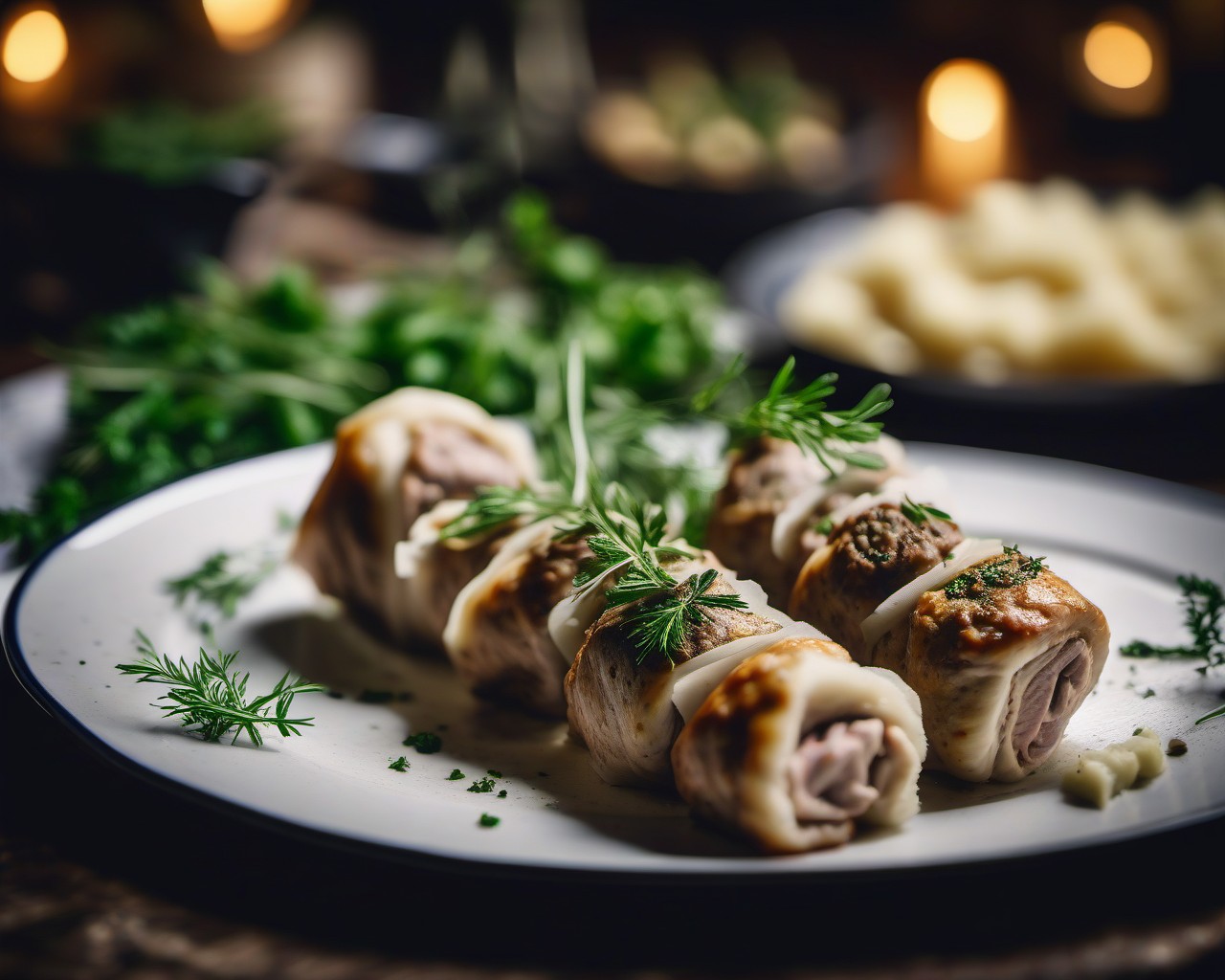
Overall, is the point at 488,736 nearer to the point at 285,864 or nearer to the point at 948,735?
the point at 285,864

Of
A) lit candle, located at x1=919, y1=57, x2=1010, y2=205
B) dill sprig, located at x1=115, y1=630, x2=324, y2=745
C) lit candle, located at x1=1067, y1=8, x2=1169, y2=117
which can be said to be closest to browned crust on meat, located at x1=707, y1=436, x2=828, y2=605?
dill sprig, located at x1=115, y1=630, x2=324, y2=745

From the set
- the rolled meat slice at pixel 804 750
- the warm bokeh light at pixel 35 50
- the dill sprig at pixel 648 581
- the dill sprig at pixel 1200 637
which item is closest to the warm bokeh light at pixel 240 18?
the warm bokeh light at pixel 35 50

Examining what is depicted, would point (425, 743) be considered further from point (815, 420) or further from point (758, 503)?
point (815, 420)

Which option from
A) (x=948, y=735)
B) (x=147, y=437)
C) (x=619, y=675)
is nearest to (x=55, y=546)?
(x=147, y=437)

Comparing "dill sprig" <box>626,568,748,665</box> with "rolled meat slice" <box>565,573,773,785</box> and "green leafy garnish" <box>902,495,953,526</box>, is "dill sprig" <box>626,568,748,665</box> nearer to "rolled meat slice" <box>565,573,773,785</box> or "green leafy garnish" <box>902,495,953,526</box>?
"rolled meat slice" <box>565,573,773,785</box>

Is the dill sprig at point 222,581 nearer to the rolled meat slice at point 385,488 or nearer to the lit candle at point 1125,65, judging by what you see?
the rolled meat slice at point 385,488
